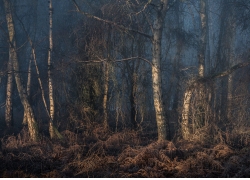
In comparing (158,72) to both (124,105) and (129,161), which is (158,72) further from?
(129,161)

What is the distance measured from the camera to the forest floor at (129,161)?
766 centimetres

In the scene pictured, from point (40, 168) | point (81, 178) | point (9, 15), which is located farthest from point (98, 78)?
point (81, 178)

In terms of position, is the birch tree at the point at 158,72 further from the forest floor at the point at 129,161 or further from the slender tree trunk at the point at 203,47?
the slender tree trunk at the point at 203,47

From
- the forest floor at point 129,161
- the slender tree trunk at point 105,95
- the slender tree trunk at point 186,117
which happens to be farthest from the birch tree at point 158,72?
the slender tree trunk at point 105,95

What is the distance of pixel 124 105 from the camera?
13.8m

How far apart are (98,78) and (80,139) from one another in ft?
10.7

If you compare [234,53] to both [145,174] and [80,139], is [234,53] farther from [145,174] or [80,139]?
[145,174]

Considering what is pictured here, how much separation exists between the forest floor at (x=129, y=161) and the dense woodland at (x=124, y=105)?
3 cm

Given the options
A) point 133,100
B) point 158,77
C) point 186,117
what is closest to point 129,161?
point 186,117

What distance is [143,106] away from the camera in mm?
13719

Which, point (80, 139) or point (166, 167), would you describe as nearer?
point (166, 167)

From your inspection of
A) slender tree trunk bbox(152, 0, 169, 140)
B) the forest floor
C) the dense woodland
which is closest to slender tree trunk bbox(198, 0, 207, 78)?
the dense woodland

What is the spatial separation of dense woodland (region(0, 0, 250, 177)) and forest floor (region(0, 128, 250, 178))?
29 mm

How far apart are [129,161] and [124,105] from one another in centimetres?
539
